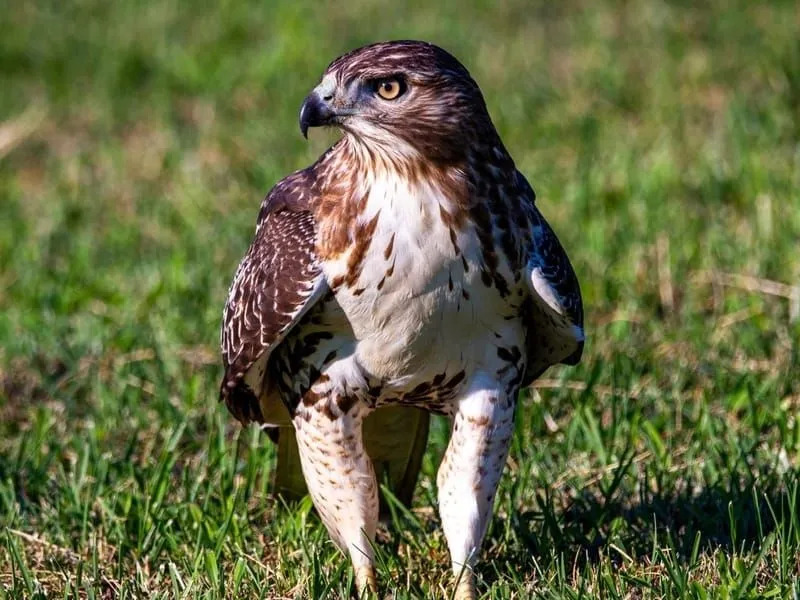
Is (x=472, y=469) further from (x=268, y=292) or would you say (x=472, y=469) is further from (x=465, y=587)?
(x=268, y=292)

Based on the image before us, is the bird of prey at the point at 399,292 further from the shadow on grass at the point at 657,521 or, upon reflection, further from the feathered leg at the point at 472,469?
the shadow on grass at the point at 657,521

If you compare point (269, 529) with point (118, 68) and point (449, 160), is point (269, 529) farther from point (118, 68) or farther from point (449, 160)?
point (118, 68)

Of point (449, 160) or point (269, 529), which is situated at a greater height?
point (449, 160)

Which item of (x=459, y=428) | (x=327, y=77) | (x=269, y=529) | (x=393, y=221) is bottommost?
(x=269, y=529)

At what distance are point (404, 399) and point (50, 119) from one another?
221 inches

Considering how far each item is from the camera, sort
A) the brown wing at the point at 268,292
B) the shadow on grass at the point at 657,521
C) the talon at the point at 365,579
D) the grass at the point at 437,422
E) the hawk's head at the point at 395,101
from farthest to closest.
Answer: the grass at the point at 437,422 < the shadow on grass at the point at 657,521 < the talon at the point at 365,579 < the brown wing at the point at 268,292 < the hawk's head at the point at 395,101

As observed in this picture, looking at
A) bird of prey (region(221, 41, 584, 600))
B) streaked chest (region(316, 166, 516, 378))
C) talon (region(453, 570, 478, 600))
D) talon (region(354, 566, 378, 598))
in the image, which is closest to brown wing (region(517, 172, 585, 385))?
bird of prey (region(221, 41, 584, 600))

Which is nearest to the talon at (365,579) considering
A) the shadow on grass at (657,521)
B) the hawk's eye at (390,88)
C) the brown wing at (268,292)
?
the shadow on grass at (657,521)

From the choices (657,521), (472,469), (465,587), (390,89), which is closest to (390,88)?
(390,89)

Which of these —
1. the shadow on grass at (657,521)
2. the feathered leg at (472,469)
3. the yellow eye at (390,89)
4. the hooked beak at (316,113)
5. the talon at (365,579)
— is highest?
the yellow eye at (390,89)

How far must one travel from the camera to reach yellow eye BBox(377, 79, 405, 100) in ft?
12.1

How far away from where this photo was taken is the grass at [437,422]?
14.2 ft

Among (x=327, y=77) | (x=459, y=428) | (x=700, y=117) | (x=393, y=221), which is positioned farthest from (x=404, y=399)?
(x=700, y=117)

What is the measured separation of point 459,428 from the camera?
4.04m
